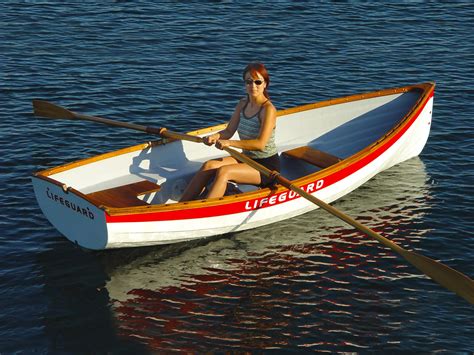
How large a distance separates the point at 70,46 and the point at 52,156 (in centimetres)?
776

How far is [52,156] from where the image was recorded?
1886 cm

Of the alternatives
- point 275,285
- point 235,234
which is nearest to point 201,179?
point 235,234

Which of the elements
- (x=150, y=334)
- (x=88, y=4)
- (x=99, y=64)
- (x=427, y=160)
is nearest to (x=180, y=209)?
(x=150, y=334)

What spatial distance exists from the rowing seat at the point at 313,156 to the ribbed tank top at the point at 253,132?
1.95 m

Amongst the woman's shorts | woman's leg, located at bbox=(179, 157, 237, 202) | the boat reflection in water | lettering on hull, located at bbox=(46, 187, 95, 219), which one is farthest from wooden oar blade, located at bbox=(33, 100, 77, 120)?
the woman's shorts

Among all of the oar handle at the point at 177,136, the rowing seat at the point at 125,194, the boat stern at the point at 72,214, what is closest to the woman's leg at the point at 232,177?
the oar handle at the point at 177,136

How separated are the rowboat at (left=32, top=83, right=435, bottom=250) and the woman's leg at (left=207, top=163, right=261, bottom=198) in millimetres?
205

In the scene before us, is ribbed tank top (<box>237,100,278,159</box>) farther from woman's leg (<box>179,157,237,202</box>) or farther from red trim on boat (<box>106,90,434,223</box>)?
red trim on boat (<box>106,90,434,223</box>)

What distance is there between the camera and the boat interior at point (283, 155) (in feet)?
50.4

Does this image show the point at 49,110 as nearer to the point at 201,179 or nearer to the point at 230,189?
the point at 201,179

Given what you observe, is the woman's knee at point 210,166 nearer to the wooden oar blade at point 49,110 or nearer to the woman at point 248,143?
the woman at point 248,143

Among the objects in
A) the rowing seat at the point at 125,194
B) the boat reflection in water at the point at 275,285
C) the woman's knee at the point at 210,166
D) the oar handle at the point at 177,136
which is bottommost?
the boat reflection in water at the point at 275,285

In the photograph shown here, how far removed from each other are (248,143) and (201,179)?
1.03 metres

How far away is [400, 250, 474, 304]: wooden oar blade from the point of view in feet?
39.5
